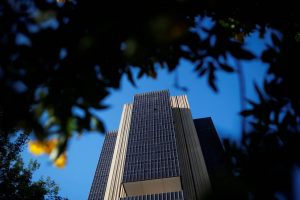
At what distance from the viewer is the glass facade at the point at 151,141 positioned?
178 ft

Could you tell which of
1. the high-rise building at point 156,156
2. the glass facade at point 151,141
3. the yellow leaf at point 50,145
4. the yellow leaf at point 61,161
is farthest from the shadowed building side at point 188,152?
the yellow leaf at point 50,145

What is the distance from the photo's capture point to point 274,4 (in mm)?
3064

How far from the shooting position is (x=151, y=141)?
2484 inches

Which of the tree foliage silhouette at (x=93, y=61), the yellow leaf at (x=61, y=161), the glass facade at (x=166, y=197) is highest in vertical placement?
the glass facade at (x=166, y=197)

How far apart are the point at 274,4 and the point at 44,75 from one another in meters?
2.52

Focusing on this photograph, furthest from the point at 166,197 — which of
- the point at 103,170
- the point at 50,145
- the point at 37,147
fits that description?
the point at 37,147

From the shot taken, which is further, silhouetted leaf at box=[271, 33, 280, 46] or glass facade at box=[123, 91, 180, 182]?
glass facade at box=[123, 91, 180, 182]

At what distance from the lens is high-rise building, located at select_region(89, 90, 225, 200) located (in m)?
53.1

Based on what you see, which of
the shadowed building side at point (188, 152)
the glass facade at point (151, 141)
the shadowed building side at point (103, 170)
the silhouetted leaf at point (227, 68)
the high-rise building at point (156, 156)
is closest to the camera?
the silhouetted leaf at point (227, 68)

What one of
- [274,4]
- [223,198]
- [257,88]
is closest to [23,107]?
[223,198]

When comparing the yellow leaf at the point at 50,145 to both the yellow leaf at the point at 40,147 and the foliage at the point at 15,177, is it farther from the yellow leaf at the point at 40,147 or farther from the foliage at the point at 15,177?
the foliage at the point at 15,177

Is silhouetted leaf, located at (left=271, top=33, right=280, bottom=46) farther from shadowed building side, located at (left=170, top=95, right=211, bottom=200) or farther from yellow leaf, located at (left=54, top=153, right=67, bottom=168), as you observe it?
shadowed building side, located at (left=170, top=95, right=211, bottom=200)

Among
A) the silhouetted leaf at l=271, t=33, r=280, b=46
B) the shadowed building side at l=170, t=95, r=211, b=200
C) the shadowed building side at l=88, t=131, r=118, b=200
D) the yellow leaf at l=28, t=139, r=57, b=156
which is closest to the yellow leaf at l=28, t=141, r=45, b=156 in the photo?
the yellow leaf at l=28, t=139, r=57, b=156

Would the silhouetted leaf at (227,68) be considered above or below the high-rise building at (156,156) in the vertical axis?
below
